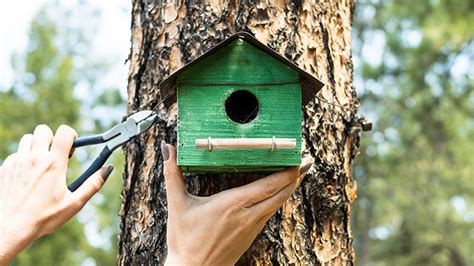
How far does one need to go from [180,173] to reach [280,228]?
404mm

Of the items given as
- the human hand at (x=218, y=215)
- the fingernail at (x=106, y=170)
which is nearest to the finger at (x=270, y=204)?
the human hand at (x=218, y=215)

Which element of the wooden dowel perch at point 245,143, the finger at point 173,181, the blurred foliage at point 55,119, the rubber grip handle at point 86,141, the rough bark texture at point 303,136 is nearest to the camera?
the wooden dowel perch at point 245,143

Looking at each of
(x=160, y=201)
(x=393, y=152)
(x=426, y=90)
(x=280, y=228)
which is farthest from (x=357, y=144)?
(x=393, y=152)

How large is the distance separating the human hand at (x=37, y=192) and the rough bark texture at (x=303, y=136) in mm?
319

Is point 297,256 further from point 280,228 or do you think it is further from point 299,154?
point 299,154

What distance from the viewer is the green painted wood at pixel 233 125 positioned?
1.71 meters

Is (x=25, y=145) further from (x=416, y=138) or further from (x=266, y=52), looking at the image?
(x=416, y=138)

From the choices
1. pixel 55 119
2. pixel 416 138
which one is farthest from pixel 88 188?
pixel 416 138

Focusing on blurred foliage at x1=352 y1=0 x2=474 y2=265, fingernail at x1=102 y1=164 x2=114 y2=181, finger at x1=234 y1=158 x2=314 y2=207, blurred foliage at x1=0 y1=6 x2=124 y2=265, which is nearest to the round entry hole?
finger at x1=234 y1=158 x2=314 y2=207

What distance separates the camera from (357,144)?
2.25 metres

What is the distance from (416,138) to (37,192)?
975 centimetres

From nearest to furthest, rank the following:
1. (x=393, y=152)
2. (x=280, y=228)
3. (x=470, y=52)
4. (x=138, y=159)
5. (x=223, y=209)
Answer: (x=223, y=209), (x=280, y=228), (x=138, y=159), (x=470, y=52), (x=393, y=152)

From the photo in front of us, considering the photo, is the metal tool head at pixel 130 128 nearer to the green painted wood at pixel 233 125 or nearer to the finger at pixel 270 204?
the green painted wood at pixel 233 125

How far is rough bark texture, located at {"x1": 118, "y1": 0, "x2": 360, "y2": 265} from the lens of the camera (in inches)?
79.0
